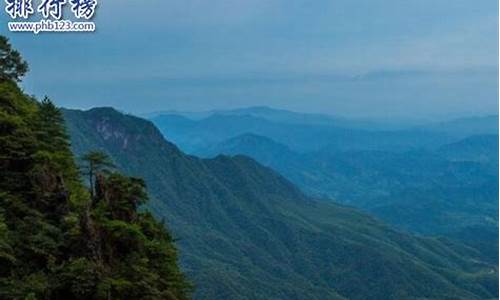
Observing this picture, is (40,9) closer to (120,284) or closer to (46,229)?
(46,229)

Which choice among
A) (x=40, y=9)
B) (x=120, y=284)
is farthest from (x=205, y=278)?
(x=120, y=284)

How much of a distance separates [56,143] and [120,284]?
11354 mm

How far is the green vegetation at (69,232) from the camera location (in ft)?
71.6

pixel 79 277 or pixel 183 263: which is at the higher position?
pixel 79 277

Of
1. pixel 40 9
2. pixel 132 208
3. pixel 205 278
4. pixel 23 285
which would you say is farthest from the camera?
pixel 205 278

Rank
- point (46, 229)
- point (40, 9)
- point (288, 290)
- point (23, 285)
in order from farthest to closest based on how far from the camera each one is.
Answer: point (288, 290)
point (40, 9)
point (46, 229)
point (23, 285)

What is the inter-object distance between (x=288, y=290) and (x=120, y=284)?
173204 mm

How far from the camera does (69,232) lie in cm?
2297

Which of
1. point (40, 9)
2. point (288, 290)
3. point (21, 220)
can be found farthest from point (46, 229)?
point (288, 290)

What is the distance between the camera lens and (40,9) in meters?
35.9

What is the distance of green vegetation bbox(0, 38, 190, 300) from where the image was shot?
71.6 ft

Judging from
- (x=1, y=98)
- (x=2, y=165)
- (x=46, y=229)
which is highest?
(x=1, y=98)

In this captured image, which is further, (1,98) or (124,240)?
(1,98)

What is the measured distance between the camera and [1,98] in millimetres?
29938
